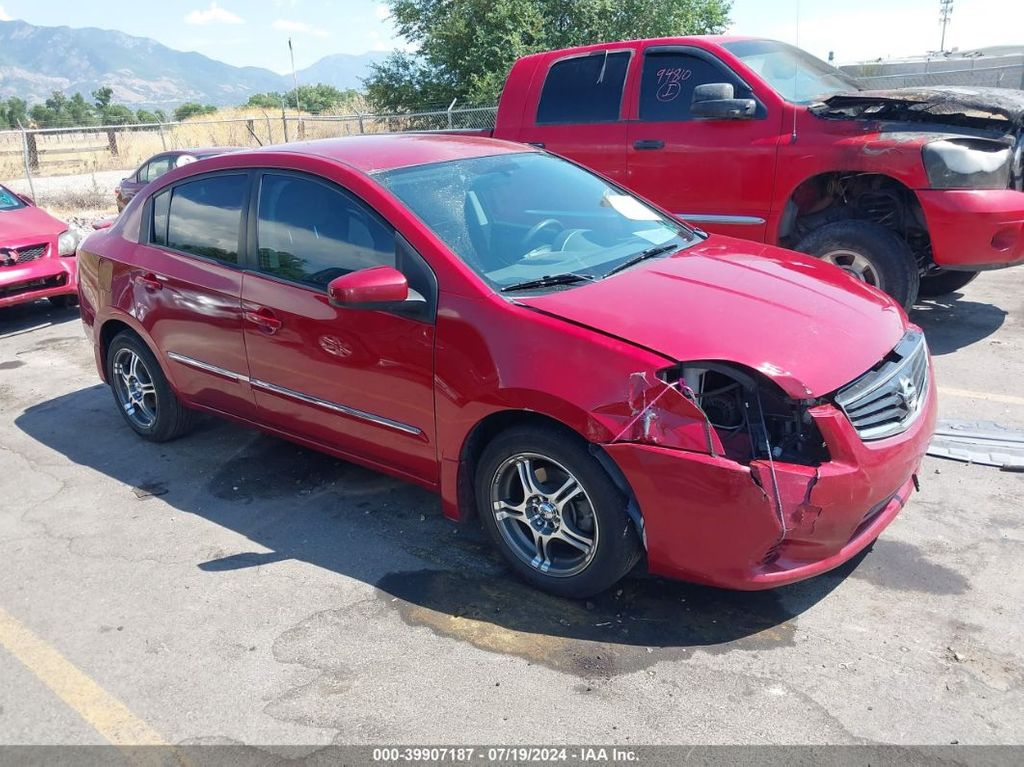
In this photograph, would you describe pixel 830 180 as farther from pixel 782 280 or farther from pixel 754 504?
pixel 754 504

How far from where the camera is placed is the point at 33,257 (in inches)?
330

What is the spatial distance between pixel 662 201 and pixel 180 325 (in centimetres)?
388

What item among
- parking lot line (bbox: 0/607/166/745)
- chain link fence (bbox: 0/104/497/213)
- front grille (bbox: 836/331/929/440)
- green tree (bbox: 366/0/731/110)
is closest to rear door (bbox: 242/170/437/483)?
parking lot line (bbox: 0/607/166/745)

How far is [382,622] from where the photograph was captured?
329cm

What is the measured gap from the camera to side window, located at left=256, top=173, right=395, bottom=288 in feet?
12.2

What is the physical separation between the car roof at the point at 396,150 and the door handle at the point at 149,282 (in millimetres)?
876

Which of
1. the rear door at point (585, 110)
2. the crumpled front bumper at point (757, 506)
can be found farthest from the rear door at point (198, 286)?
the rear door at point (585, 110)

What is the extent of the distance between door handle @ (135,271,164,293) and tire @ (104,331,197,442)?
0.42m

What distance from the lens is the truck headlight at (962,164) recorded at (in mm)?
5488

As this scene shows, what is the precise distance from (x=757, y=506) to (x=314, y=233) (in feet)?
7.84

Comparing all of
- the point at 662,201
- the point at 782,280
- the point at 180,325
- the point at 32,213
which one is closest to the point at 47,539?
the point at 180,325

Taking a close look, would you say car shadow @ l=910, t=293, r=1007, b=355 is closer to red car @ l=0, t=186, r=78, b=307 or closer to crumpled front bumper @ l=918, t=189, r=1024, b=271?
crumpled front bumper @ l=918, t=189, r=1024, b=271

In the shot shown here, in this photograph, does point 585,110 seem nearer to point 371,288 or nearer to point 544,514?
point 371,288

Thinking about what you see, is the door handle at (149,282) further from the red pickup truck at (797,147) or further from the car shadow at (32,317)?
the car shadow at (32,317)
